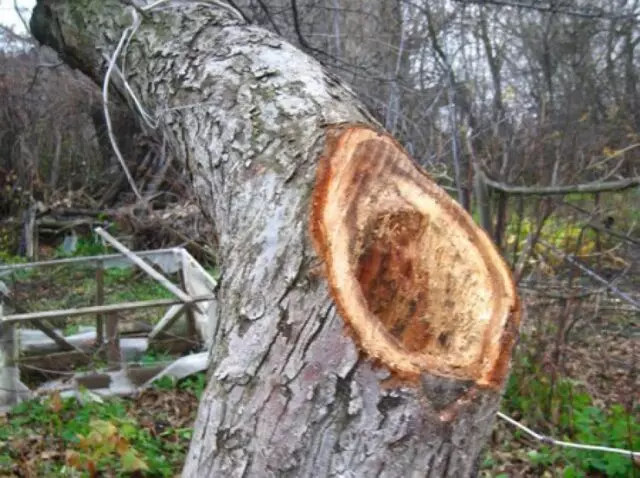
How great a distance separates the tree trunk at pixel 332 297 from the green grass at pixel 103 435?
168cm

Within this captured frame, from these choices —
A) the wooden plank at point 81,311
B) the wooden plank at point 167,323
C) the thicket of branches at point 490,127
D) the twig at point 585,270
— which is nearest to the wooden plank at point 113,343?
the wooden plank at point 81,311

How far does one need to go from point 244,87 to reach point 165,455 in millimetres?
2243

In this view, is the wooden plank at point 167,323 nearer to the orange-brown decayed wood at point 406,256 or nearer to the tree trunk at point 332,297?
the tree trunk at point 332,297

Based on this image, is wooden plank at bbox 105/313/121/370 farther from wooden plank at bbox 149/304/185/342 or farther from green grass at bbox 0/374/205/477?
wooden plank at bbox 149/304/185/342

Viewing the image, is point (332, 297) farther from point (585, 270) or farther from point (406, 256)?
point (585, 270)

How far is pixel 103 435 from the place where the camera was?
3340mm

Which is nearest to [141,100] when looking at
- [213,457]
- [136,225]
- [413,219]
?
[413,219]

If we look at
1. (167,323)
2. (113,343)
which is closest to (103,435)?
(113,343)

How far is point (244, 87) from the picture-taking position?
2078 mm

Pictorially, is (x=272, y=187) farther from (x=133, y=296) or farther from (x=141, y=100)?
(x=133, y=296)

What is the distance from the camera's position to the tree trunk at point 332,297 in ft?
4.32

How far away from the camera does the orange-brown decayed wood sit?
146 centimetres

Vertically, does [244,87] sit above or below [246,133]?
above

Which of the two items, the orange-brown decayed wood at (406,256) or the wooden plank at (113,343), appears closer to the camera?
the orange-brown decayed wood at (406,256)
